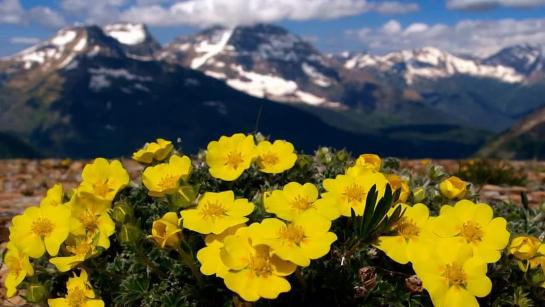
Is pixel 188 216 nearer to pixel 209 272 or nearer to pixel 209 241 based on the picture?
pixel 209 241

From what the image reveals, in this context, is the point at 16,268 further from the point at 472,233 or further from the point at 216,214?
the point at 472,233

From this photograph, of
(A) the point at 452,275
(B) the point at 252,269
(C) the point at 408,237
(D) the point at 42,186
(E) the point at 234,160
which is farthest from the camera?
(D) the point at 42,186

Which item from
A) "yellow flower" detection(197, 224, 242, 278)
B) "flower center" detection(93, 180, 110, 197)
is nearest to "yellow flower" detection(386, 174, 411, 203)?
"yellow flower" detection(197, 224, 242, 278)

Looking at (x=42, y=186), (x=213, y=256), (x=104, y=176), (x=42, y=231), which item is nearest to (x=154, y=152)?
(x=104, y=176)

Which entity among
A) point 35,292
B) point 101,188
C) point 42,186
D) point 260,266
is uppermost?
point 260,266

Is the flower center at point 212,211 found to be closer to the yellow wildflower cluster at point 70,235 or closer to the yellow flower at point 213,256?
the yellow flower at point 213,256

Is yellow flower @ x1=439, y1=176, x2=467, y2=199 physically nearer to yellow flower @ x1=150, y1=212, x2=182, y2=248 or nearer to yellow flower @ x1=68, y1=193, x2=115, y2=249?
yellow flower @ x1=150, y1=212, x2=182, y2=248
